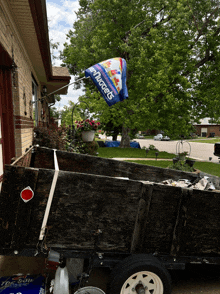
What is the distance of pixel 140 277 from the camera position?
2.01 metres

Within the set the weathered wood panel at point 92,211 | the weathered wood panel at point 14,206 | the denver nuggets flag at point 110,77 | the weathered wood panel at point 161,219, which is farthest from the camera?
the denver nuggets flag at point 110,77

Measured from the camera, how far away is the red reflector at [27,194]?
5.91ft

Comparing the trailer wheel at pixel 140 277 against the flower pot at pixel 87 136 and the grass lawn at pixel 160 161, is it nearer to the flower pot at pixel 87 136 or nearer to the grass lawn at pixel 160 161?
the flower pot at pixel 87 136

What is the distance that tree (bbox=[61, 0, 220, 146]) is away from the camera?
14.8 meters

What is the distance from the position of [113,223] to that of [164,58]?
573 inches

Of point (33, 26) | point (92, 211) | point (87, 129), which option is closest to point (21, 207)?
point (92, 211)

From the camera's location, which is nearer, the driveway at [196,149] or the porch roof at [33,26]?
the porch roof at [33,26]

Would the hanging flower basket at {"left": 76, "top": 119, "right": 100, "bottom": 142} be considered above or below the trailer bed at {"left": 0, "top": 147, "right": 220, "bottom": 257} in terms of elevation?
above

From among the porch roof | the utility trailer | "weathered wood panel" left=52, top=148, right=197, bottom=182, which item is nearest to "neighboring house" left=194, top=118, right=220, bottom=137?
the porch roof

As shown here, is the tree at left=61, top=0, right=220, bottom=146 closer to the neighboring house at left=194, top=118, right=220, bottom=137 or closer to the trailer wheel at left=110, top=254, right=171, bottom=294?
the trailer wheel at left=110, top=254, right=171, bottom=294

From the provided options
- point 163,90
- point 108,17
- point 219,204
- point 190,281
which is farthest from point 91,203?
point 108,17

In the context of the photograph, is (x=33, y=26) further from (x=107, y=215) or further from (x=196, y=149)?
(x=196, y=149)

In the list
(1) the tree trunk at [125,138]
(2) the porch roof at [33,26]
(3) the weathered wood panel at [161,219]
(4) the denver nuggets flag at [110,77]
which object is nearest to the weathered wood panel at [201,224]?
(3) the weathered wood panel at [161,219]

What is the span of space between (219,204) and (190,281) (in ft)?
3.59
